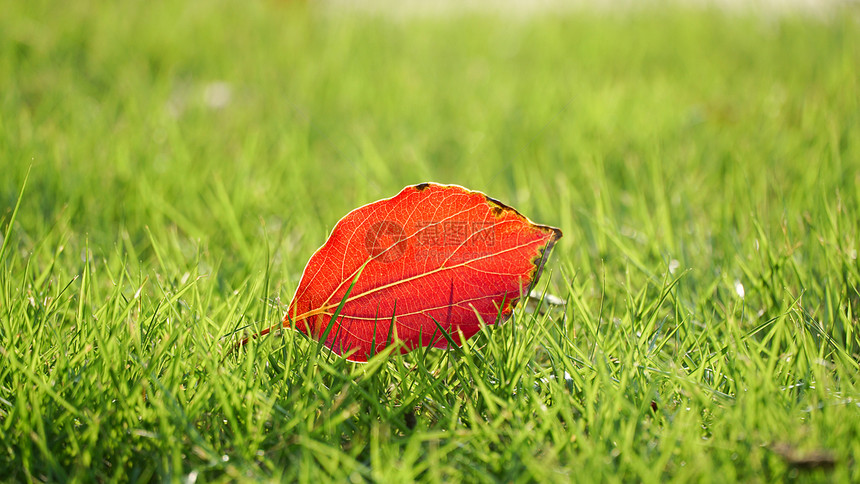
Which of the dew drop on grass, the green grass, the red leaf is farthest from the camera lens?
the dew drop on grass

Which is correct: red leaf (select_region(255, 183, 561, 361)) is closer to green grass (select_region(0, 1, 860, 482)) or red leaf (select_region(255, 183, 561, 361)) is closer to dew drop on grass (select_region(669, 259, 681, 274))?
green grass (select_region(0, 1, 860, 482))

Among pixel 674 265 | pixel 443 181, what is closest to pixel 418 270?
pixel 674 265

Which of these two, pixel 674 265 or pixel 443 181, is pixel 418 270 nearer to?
pixel 674 265

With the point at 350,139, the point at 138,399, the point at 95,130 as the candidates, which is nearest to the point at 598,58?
the point at 350,139

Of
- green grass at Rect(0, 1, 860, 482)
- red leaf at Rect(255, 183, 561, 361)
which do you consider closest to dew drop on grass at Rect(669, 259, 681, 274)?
green grass at Rect(0, 1, 860, 482)

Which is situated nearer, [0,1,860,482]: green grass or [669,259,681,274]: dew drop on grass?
[0,1,860,482]: green grass

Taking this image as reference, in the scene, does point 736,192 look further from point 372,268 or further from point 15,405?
point 15,405
